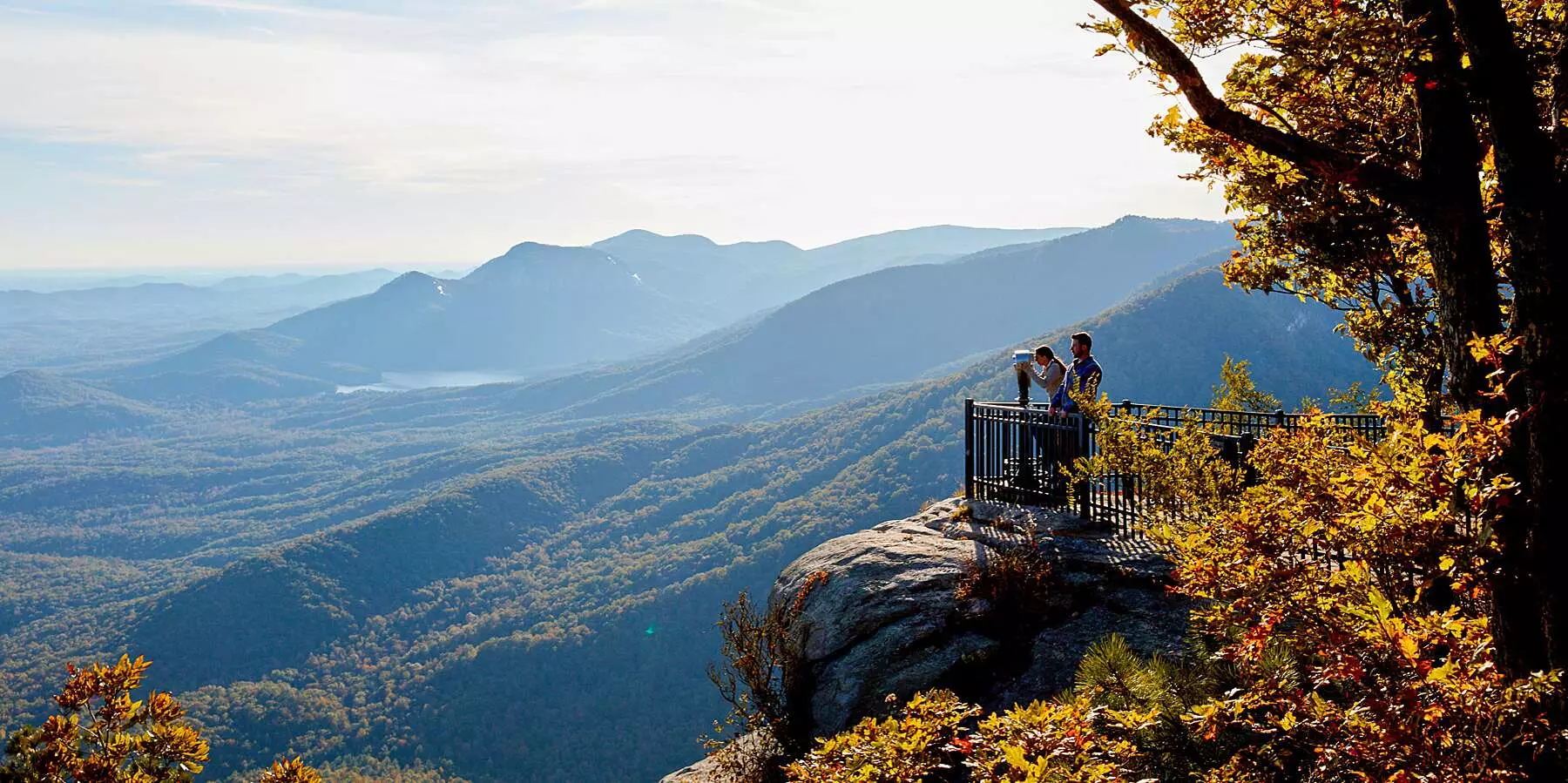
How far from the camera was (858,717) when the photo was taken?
9.80m

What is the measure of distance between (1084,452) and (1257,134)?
7009mm

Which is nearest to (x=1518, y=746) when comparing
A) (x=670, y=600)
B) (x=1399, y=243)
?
(x=1399, y=243)

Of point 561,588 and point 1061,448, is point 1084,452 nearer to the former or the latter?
point 1061,448

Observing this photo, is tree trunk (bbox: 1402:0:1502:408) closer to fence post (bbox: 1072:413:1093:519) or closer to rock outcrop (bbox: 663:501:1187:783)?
rock outcrop (bbox: 663:501:1187:783)

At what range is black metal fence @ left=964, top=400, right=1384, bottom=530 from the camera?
1122 cm

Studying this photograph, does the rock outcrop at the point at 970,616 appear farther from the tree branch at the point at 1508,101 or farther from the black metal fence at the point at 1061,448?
the tree branch at the point at 1508,101

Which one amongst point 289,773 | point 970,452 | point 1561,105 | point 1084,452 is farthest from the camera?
point 970,452

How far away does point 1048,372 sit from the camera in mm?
13195

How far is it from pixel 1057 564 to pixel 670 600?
359 ft

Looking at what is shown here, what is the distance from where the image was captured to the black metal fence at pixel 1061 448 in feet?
36.8

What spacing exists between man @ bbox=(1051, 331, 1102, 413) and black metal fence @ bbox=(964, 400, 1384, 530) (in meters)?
0.29

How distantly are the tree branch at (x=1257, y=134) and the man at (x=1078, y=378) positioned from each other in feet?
19.6

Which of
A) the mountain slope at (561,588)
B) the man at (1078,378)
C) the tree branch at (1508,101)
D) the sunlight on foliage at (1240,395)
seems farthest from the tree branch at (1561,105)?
the mountain slope at (561,588)

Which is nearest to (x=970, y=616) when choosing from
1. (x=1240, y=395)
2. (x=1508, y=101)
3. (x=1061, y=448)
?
(x=1061, y=448)
